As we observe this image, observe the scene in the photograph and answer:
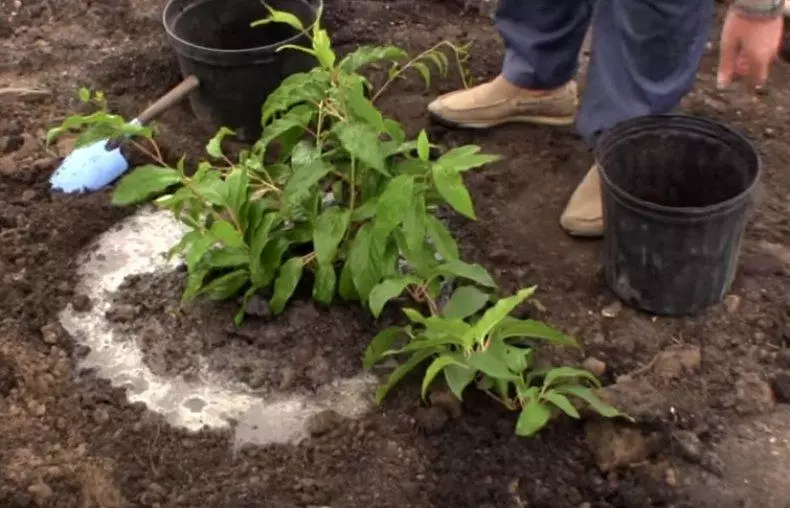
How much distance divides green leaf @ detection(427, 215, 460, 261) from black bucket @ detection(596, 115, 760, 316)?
0.33 m

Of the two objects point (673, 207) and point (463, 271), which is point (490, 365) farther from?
point (673, 207)

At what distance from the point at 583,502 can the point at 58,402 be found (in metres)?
1.05

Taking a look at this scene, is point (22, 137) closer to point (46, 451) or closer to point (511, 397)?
point (46, 451)

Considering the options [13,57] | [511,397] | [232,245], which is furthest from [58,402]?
[13,57]

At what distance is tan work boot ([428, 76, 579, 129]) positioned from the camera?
2.67 m

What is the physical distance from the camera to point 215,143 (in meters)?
2.10

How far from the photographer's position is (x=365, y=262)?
77.1 inches

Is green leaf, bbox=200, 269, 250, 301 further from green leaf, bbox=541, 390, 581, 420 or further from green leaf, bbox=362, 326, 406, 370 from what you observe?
green leaf, bbox=541, 390, 581, 420

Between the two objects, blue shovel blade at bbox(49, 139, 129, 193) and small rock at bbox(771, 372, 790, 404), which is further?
blue shovel blade at bbox(49, 139, 129, 193)

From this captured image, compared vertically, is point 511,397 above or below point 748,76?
below

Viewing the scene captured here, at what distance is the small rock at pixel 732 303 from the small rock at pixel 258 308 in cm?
97

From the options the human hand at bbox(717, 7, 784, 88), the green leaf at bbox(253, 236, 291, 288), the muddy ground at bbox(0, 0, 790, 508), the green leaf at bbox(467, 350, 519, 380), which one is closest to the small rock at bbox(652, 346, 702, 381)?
the muddy ground at bbox(0, 0, 790, 508)

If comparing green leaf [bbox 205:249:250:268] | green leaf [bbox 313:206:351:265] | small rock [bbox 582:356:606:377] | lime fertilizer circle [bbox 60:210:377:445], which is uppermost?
green leaf [bbox 313:206:351:265]

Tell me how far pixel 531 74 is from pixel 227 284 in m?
1.01
